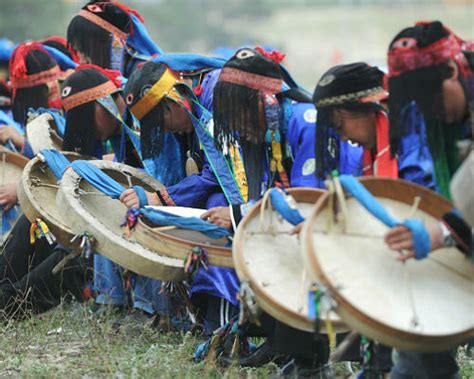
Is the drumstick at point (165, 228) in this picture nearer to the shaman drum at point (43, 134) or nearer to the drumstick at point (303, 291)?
the drumstick at point (303, 291)

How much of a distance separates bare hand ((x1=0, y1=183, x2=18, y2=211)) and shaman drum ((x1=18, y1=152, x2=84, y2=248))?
837 mm

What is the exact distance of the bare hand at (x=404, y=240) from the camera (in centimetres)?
361

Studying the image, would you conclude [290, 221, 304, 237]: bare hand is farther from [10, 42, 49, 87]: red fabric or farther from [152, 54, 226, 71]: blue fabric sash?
[10, 42, 49, 87]: red fabric

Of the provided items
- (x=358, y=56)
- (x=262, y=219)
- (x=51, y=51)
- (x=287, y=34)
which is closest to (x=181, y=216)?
(x=262, y=219)

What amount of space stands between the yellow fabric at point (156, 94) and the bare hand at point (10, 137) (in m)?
1.85

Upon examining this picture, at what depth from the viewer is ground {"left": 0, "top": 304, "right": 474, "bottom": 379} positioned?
4969mm

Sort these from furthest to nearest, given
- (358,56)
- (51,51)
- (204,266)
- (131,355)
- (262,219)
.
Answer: (358,56) < (51,51) < (131,355) < (204,266) < (262,219)

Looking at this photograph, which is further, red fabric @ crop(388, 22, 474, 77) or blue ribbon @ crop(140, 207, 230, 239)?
blue ribbon @ crop(140, 207, 230, 239)

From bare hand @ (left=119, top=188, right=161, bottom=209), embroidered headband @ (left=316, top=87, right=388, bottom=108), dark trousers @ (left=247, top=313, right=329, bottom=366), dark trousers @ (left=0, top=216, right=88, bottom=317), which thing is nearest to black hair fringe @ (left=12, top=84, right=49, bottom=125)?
dark trousers @ (left=0, top=216, right=88, bottom=317)

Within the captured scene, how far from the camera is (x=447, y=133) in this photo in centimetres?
391

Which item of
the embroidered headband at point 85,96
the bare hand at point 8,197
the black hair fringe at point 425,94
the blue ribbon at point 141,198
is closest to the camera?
the black hair fringe at point 425,94

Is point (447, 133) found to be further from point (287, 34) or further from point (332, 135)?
point (287, 34)

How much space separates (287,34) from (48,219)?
36831mm

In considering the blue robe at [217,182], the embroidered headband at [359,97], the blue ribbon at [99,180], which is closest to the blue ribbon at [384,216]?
the embroidered headband at [359,97]
